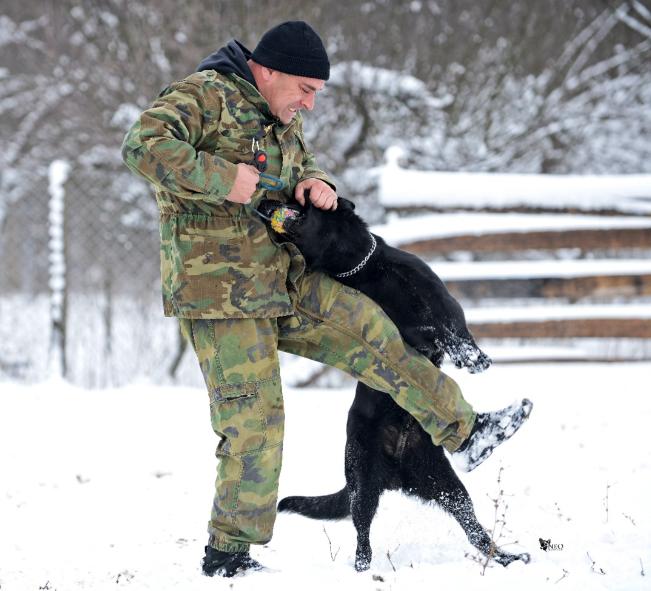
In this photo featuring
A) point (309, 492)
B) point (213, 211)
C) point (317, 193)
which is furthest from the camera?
point (309, 492)

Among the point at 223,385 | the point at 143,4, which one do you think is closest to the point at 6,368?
the point at 143,4

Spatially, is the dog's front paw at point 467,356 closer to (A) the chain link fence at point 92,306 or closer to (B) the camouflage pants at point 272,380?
(B) the camouflage pants at point 272,380

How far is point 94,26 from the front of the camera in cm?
784

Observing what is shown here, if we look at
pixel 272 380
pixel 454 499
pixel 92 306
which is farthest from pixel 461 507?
pixel 92 306

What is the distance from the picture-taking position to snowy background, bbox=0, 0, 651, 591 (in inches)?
101

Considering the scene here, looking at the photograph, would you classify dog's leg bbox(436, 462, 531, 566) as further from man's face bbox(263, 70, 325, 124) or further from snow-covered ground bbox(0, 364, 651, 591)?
man's face bbox(263, 70, 325, 124)

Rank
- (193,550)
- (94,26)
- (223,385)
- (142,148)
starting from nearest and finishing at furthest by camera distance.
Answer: (142,148) < (223,385) < (193,550) < (94,26)

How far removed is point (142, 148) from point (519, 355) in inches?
162

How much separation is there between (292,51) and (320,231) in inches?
21.9

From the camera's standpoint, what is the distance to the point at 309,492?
3186 mm

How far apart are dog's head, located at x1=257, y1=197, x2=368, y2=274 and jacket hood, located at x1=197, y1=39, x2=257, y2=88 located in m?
0.40

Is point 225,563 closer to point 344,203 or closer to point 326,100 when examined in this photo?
point 344,203

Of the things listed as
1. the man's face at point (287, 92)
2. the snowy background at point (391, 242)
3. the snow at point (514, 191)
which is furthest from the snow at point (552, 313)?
the man's face at point (287, 92)

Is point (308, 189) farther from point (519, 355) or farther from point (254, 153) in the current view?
point (519, 355)
